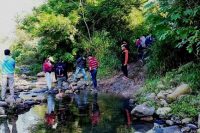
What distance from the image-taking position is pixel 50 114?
45.4 ft

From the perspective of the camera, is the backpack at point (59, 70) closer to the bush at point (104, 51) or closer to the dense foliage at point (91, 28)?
the bush at point (104, 51)

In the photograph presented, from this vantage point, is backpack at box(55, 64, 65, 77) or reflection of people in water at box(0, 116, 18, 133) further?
backpack at box(55, 64, 65, 77)

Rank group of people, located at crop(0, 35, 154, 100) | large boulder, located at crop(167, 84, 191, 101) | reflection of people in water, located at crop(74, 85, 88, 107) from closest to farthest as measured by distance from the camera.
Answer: large boulder, located at crop(167, 84, 191, 101)
group of people, located at crop(0, 35, 154, 100)
reflection of people in water, located at crop(74, 85, 88, 107)

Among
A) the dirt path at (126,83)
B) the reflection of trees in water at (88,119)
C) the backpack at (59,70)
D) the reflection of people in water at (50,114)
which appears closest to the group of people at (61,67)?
the backpack at (59,70)

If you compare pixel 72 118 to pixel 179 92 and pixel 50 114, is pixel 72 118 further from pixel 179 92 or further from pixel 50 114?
pixel 179 92

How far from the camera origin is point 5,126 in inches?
480

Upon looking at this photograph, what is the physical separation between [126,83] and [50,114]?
6287 millimetres

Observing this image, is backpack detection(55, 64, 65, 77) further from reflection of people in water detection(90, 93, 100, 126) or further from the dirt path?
reflection of people in water detection(90, 93, 100, 126)

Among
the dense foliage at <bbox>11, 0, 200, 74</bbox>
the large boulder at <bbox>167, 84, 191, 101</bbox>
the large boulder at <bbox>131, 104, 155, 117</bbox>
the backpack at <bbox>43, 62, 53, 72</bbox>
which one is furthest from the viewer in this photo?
the dense foliage at <bbox>11, 0, 200, 74</bbox>

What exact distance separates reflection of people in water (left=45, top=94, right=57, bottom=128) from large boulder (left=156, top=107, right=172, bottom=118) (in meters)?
3.27

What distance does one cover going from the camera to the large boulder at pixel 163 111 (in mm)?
12259

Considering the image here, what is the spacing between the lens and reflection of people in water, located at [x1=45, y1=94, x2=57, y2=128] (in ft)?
40.5

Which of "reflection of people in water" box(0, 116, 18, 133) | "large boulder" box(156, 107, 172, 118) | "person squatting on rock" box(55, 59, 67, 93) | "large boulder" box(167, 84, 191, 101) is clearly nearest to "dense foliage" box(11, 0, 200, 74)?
"person squatting on rock" box(55, 59, 67, 93)

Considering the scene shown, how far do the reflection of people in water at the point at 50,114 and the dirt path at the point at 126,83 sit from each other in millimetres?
3177
